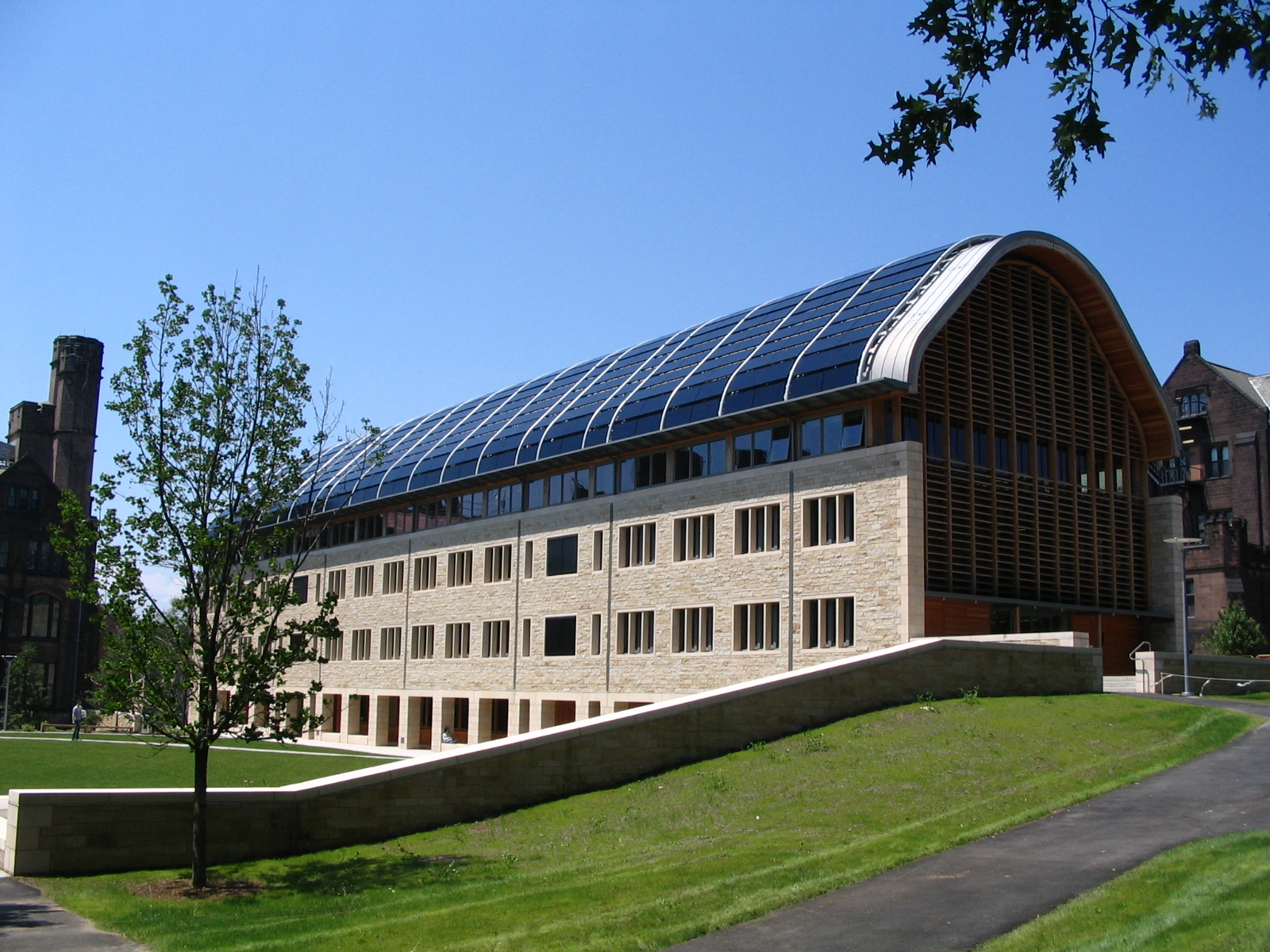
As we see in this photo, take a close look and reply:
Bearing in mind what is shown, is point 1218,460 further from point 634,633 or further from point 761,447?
point 634,633

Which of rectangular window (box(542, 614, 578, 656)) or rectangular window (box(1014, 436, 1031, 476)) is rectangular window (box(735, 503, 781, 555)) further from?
rectangular window (box(542, 614, 578, 656))

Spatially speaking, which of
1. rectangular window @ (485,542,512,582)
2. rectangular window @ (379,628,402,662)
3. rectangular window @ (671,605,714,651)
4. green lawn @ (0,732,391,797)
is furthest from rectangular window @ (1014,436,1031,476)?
rectangular window @ (379,628,402,662)

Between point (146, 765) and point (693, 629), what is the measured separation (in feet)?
57.9

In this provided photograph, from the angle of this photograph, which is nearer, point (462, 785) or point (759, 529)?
point (462, 785)

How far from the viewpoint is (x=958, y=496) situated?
36688 mm

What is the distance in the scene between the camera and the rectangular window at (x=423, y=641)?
5438cm

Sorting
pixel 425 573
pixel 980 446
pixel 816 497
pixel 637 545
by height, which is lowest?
pixel 425 573

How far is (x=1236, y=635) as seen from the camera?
5503 cm

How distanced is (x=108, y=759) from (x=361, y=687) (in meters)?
24.6

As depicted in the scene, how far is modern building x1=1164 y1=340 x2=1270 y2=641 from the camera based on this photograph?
206 ft

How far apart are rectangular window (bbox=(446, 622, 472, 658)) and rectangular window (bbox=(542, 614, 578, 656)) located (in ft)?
19.0

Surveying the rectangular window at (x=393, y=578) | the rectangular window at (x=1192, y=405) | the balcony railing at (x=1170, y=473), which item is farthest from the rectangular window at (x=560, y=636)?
the rectangular window at (x=1192, y=405)

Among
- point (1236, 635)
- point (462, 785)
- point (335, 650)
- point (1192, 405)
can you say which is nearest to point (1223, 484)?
point (1192, 405)

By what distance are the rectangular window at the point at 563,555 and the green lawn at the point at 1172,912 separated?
33540mm
